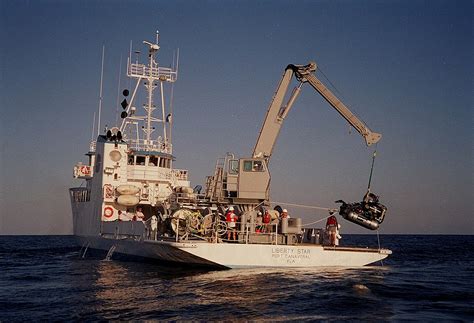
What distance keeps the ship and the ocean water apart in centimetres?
75

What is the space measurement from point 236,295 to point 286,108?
Answer: 39.5 feet

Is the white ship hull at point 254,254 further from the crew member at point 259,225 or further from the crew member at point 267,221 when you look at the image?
the crew member at point 259,225

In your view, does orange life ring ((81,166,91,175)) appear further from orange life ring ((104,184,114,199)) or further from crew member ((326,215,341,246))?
crew member ((326,215,341,246))

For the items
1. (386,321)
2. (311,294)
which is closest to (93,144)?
(311,294)

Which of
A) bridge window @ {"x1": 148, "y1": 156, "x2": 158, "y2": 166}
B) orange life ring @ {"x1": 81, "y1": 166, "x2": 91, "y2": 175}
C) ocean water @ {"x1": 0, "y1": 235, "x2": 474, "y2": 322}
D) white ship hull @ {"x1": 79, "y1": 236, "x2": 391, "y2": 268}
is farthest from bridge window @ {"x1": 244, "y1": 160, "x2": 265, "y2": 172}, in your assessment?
orange life ring @ {"x1": 81, "y1": 166, "x2": 91, "y2": 175}

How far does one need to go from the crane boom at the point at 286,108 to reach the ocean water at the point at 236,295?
6.63 metres

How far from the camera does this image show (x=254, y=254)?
2092 cm

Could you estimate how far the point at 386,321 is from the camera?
1247 centimetres

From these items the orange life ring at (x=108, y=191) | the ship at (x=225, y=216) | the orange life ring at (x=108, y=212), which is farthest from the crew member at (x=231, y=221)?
the orange life ring at (x=108, y=212)

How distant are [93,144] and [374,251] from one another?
20.3 metres

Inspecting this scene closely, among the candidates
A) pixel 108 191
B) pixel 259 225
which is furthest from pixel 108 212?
pixel 259 225

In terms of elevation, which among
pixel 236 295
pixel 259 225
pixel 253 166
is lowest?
pixel 236 295

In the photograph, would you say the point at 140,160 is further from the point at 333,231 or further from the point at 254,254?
the point at 333,231

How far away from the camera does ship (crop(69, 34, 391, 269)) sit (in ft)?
69.5
